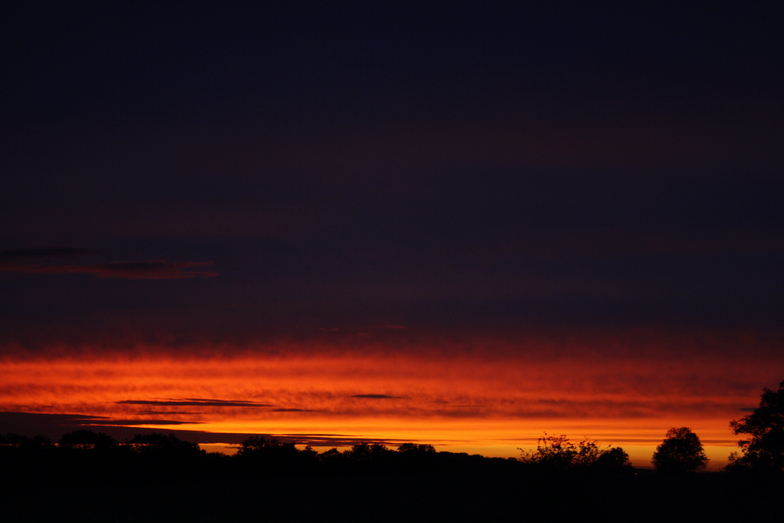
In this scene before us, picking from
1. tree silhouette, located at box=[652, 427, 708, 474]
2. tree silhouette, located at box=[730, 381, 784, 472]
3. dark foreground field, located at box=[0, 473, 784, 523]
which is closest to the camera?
dark foreground field, located at box=[0, 473, 784, 523]

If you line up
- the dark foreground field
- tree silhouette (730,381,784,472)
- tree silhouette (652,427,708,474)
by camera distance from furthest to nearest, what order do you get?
tree silhouette (652,427,708,474) < tree silhouette (730,381,784,472) < the dark foreground field

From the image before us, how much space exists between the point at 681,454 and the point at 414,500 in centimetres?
9434

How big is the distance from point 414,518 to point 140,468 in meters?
47.1

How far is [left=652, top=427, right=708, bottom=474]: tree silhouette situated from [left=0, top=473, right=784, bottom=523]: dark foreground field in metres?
72.1

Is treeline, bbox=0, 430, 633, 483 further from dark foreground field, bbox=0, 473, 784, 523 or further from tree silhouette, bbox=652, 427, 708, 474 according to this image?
tree silhouette, bbox=652, 427, 708, 474

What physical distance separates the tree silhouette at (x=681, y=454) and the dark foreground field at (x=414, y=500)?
237 feet

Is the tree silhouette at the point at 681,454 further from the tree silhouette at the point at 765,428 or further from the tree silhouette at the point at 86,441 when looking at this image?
the tree silhouette at the point at 86,441

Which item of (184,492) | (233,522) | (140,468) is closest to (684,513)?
(233,522)

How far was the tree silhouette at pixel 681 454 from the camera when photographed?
148 meters

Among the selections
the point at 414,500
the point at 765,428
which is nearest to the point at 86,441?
the point at 414,500

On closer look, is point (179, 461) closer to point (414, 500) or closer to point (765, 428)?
point (414, 500)

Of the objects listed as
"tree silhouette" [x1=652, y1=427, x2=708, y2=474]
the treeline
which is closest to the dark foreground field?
the treeline

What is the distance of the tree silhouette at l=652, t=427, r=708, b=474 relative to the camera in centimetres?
14762

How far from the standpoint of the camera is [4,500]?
6975 centimetres
